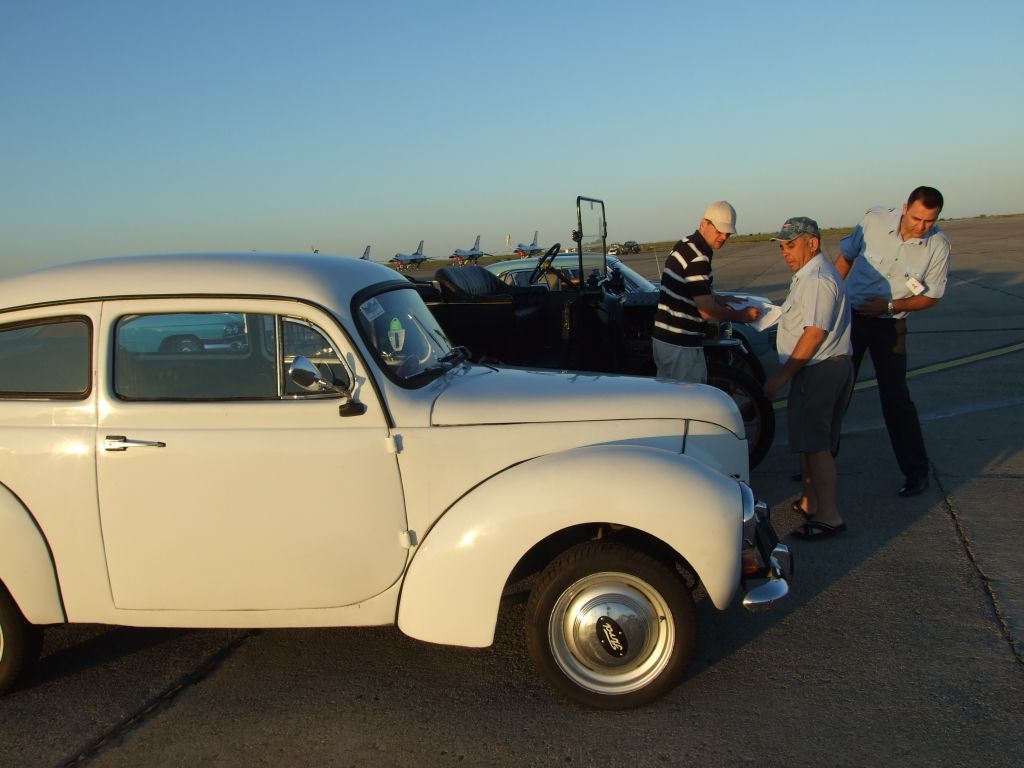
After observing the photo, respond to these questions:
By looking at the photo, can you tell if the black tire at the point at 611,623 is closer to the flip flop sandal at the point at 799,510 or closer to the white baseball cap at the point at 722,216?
the flip flop sandal at the point at 799,510

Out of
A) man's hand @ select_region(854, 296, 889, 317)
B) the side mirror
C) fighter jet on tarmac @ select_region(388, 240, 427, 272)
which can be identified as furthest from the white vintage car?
fighter jet on tarmac @ select_region(388, 240, 427, 272)

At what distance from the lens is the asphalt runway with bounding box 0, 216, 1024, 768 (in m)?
3.01

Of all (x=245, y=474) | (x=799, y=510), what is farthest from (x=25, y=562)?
(x=799, y=510)

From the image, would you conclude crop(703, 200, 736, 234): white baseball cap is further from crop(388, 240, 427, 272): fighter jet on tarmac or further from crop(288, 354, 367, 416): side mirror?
crop(388, 240, 427, 272): fighter jet on tarmac

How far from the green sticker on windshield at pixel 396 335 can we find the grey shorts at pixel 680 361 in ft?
7.51

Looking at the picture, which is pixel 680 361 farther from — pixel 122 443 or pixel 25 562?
pixel 25 562

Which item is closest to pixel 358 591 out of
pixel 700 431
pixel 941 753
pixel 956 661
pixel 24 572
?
pixel 24 572

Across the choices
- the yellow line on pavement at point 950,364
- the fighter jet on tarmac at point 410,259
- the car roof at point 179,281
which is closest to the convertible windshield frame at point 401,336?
the car roof at point 179,281

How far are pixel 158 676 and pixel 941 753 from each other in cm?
311

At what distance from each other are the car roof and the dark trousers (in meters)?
3.66

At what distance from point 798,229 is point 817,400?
979 millimetres

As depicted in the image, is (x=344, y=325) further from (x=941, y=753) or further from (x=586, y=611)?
(x=941, y=753)

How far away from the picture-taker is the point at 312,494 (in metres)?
3.24

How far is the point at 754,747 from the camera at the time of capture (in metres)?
2.97
